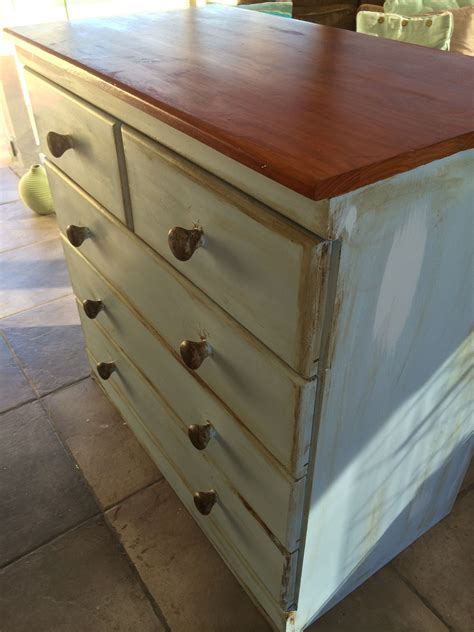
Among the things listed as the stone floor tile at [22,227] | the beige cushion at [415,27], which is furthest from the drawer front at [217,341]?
the beige cushion at [415,27]

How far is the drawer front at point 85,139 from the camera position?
89 cm

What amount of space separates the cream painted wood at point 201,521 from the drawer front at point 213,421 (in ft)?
0.72

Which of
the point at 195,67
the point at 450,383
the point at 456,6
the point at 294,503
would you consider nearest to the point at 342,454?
the point at 294,503

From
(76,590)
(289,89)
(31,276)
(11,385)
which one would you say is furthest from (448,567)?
(31,276)

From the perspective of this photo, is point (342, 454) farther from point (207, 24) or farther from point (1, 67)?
point (1, 67)

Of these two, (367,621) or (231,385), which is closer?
(231,385)

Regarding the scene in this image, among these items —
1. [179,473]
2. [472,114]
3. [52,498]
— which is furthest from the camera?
[52,498]

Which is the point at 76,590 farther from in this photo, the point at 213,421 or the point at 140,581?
the point at 213,421

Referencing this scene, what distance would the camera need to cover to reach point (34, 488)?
4.60 feet

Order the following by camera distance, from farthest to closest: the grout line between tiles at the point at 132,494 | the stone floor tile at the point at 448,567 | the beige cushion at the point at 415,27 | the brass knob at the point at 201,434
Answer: the beige cushion at the point at 415,27 → the grout line between tiles at the point at 132,494 → the stone floor tile at the point at 448,567 → the brass knob at the point at 201,434

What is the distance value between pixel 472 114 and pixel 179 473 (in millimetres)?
917

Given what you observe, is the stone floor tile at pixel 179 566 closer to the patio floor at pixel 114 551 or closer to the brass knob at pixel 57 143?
the patio floor at pixel 114 551

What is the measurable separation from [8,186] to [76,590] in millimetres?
2355

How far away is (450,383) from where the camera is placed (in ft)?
3.07
